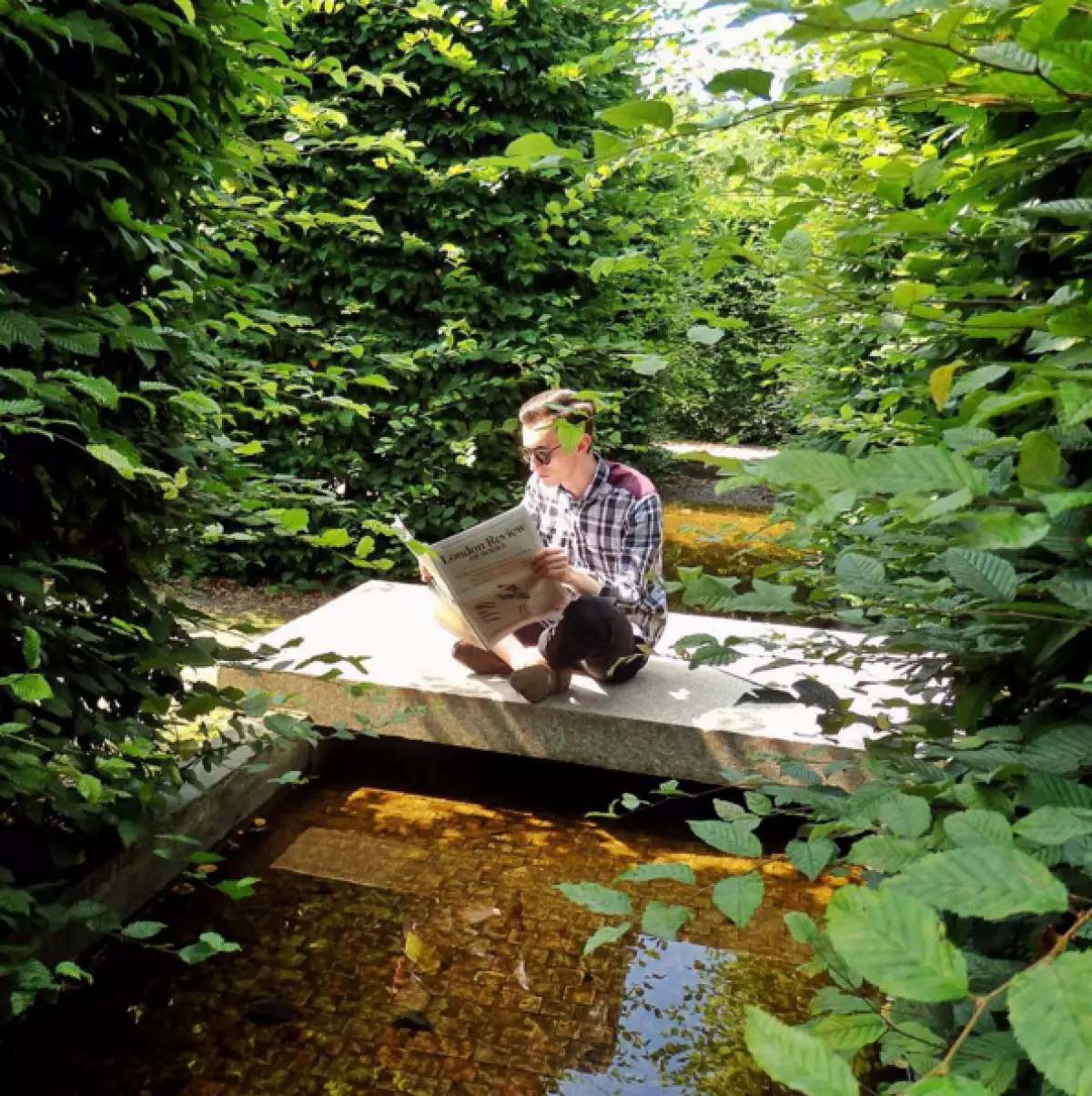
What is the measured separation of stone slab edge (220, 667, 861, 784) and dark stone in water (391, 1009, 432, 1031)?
1.16m

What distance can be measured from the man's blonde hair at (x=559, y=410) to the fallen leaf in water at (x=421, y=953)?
4.94 ft

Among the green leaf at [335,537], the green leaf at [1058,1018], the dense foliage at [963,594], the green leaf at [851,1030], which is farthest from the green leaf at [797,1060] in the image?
the green leaf at [335,537]

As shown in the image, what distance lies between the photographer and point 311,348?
5938 mm

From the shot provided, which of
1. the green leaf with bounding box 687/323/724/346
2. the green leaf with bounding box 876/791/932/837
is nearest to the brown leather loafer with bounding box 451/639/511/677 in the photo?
the green leaf with bounding box 687/323/724/346

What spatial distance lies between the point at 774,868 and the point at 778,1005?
0.74 metres

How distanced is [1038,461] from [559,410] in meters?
0.73

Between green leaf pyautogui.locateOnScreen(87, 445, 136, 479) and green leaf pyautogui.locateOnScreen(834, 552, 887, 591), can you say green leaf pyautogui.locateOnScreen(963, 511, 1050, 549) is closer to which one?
green leaf pyautogui.locateOnScreen(834, 552, 887, 591)

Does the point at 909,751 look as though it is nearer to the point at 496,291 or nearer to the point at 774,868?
the point at 774,868

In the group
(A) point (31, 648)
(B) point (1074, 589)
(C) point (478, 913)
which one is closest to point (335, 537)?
(A) point (31, 648)

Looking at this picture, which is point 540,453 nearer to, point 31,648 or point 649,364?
point 31,648

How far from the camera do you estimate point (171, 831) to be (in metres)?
2.66

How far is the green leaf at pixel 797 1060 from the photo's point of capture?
22.3 inches

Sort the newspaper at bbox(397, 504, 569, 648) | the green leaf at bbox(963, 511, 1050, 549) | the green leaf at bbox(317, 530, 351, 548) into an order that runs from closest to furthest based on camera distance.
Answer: the green leaf at bbox(963, 511, 1050, 549) < the green leaf at bbox(317, 530, 351, 548) < the newspaper at bbox(397, 504, 569, 648)

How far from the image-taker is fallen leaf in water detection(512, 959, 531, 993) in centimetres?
237
